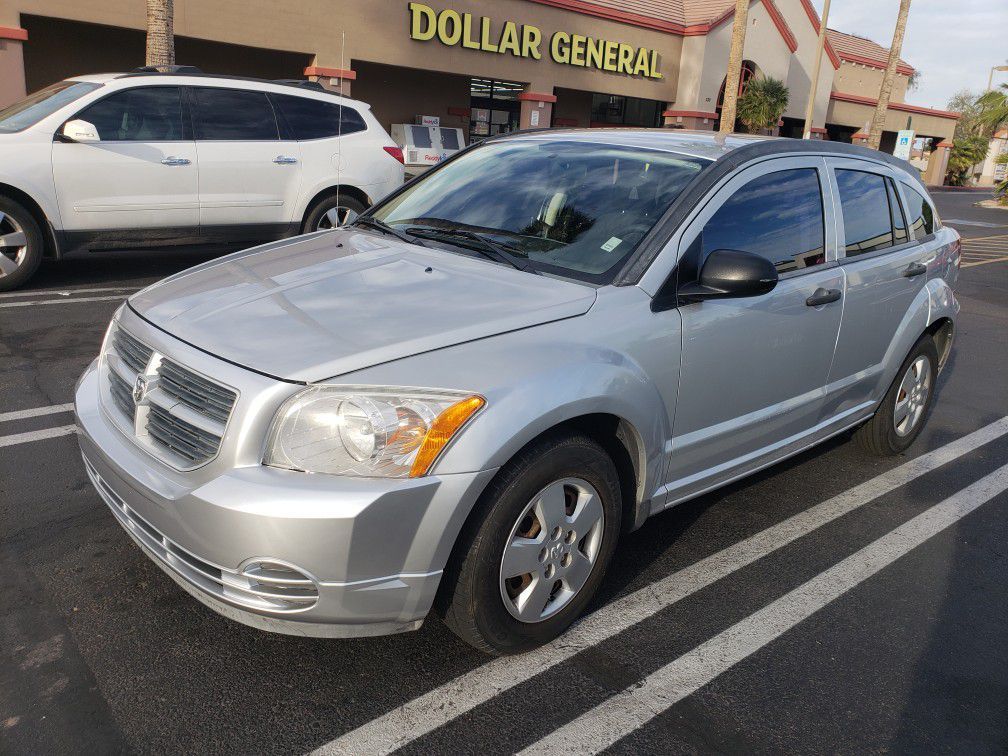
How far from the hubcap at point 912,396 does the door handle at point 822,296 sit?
1.23 m

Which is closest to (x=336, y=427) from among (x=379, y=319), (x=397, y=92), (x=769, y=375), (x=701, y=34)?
(x=379, y=319)

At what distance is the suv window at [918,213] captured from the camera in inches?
189

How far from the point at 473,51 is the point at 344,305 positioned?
20.5 metres

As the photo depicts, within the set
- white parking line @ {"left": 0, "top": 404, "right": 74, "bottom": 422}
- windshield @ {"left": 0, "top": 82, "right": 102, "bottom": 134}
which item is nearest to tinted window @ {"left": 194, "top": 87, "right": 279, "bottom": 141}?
windshield @ {"left": 0, "top": 82, "right": 102, "bottom": 134}

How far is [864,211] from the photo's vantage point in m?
4.31

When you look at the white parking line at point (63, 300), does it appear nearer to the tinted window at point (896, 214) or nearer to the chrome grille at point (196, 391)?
the chrome grille at point (196, 391)

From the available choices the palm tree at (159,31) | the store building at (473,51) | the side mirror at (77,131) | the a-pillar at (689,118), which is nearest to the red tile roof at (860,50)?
the store building at (473,51)

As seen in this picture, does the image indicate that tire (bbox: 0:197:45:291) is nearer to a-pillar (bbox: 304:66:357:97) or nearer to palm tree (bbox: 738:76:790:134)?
a-pillar (bbox: 304:66:357:97)

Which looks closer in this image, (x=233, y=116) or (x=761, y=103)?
(x=233, y=116)

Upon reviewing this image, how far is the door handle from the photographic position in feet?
12.2

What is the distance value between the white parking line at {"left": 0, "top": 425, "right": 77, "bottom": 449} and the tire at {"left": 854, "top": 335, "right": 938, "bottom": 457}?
434 centimetres

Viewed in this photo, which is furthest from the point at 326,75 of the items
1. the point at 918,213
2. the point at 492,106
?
the point at 918,213

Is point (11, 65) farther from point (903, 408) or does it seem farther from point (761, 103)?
point (761, 103)

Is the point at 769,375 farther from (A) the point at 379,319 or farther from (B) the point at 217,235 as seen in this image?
(B) the point at 217,235
